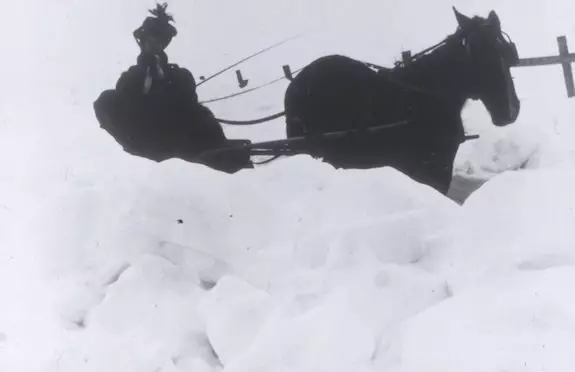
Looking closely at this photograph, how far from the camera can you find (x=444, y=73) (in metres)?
4.99

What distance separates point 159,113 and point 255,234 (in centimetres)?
153

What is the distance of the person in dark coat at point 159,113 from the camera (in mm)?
4910

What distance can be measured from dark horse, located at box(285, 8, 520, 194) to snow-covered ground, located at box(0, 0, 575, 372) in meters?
0.31

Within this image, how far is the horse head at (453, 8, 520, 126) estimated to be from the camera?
15.5ft

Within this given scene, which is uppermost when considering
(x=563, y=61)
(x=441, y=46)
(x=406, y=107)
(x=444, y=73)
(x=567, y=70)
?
(x=441, y=46)

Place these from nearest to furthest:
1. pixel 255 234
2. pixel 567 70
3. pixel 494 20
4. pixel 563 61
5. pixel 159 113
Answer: pixel 255 234
pixel 494 20
pixel 159 113
pixel 563 61
pixel 567 70

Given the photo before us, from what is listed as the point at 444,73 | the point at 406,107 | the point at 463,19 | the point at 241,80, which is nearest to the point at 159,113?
the point at 241,80

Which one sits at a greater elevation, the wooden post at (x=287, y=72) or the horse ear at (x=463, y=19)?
the horse ear at (x=463, y=19)

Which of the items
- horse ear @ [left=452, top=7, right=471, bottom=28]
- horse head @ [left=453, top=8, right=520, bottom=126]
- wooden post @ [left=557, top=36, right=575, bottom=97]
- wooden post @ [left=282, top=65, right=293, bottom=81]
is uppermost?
horse ear @ [left=452, top=7, right=471, bottom=28]

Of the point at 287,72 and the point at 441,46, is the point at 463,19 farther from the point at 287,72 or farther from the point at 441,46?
the point at 287,72

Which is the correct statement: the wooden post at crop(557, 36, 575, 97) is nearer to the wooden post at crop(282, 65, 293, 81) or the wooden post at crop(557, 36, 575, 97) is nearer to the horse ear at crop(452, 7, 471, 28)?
the horse ear at crop(452, 7, 471, 28)

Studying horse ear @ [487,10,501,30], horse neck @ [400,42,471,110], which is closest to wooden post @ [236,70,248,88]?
horse neck @ [400,42,471,110]

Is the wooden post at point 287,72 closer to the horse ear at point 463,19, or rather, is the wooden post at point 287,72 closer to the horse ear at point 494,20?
the horse ear at point 463,19

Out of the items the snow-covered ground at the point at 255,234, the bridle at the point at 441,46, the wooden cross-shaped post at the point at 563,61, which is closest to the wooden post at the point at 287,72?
the snow-covered ground at the point at 255,234
